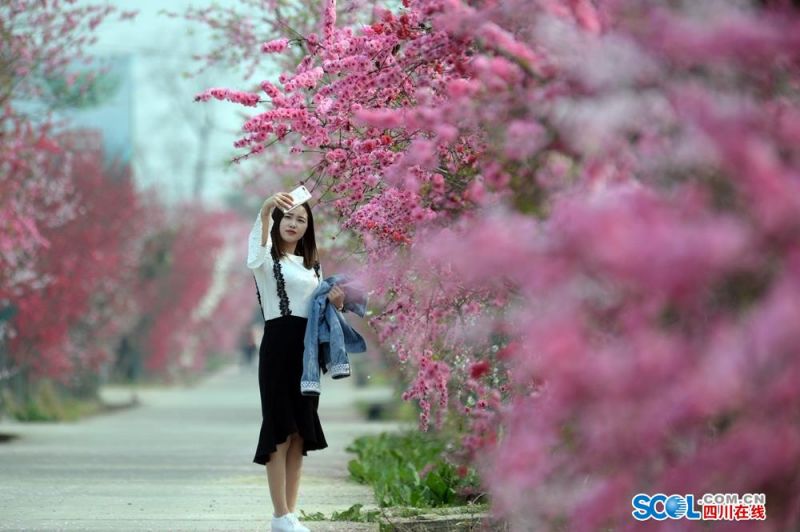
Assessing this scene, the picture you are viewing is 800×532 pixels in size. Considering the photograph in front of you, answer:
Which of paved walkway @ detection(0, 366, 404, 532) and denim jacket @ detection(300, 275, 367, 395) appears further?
paved walkway @ detection(0, 366, 404, 532)

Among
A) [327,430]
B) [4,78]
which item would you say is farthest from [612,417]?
[327,430]

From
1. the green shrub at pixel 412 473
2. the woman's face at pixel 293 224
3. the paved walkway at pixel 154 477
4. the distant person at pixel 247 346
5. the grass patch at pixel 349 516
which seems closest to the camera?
the woman's face at pixel 293 224

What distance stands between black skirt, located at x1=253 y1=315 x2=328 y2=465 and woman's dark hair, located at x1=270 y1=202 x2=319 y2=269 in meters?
0.41

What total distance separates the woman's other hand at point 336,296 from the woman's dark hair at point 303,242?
37 cm

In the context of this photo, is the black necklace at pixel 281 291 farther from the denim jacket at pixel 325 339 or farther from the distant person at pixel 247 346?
the distant person at pixel 247 346

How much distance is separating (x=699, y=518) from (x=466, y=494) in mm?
4327

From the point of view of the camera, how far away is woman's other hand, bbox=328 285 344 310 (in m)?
8.07

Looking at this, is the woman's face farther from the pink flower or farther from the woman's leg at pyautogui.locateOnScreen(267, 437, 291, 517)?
the woman's leg at pyautogui.locateOnScreen(267, 437, 291, 517)

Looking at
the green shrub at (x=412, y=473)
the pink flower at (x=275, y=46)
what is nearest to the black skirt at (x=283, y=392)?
the green shrub at (x=412, y=473)

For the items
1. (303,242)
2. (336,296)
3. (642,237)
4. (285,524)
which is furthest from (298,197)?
(642,237)

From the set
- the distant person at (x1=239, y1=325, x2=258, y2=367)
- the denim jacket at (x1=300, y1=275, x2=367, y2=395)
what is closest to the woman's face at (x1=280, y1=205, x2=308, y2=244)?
the denim jacket at (x1=300, y1=275, x2=367, y2=395)

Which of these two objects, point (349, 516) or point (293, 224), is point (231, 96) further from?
point (349, 516)

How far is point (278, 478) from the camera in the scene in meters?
7.98

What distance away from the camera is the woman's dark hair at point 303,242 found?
8.38 m
